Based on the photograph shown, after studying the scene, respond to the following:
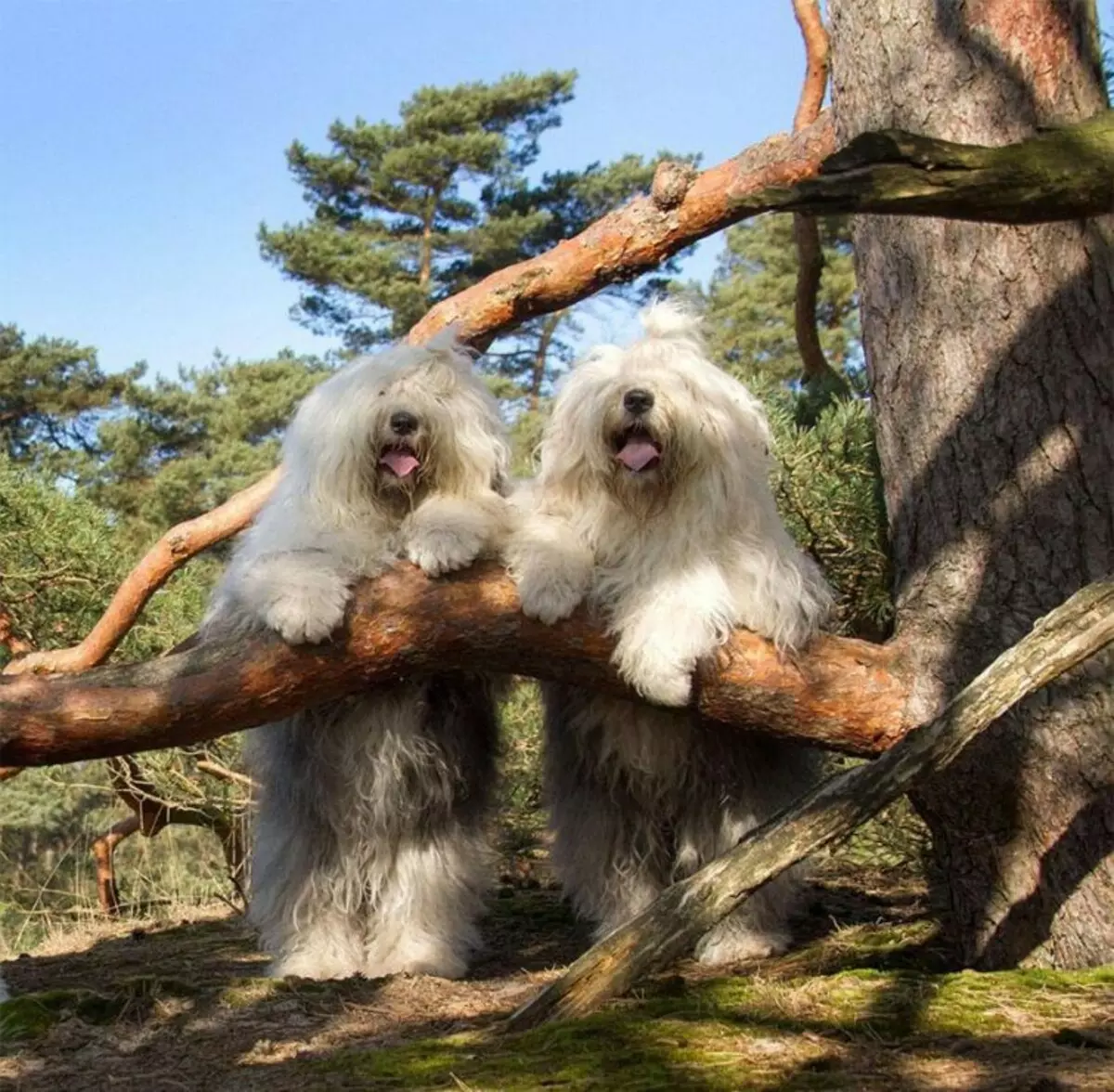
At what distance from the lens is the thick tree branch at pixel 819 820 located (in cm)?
323

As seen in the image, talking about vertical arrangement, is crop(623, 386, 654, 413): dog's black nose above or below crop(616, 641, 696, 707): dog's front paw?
above

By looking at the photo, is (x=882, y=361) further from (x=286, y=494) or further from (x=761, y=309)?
(x=761, y=309)

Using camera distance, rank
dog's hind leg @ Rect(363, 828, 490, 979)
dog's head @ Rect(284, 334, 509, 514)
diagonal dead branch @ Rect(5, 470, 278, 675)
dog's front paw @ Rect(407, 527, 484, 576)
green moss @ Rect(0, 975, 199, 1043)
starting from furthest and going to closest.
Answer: diagonal dead branch @ Rect(5, 470, 278, 675), dog's hind leg @ Rect(363, 828, 490, 979), dog's head @ Rect(284, 334, 509, 514), dog's front paw @ Rect(407, 527, 484, 576), green moss @ Rect(0, 975, 199, 1043)

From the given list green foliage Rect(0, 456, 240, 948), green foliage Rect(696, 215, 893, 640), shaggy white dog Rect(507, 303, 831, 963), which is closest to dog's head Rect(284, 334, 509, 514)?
shaggy white dog Rect(507, 303, 831, 963)

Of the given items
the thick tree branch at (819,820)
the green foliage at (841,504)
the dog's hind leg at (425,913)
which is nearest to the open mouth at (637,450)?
the thick tree branch at (819,820)

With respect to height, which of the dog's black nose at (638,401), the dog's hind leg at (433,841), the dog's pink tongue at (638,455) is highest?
the dog's black nose at (638,401)

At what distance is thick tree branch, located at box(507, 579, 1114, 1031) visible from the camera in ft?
10.6

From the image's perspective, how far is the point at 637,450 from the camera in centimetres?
414

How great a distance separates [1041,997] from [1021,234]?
79.6 inches

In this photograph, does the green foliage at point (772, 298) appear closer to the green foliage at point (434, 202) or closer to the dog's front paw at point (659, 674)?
the green foliage at point (434, 202)

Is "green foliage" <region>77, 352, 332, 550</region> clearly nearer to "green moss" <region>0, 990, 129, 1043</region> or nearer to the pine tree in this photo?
→ the pine tree

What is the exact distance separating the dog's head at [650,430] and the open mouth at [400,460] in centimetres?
40

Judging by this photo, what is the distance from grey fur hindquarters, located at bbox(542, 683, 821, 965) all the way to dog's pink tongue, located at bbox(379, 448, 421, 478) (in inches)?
33.0

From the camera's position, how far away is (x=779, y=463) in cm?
566
